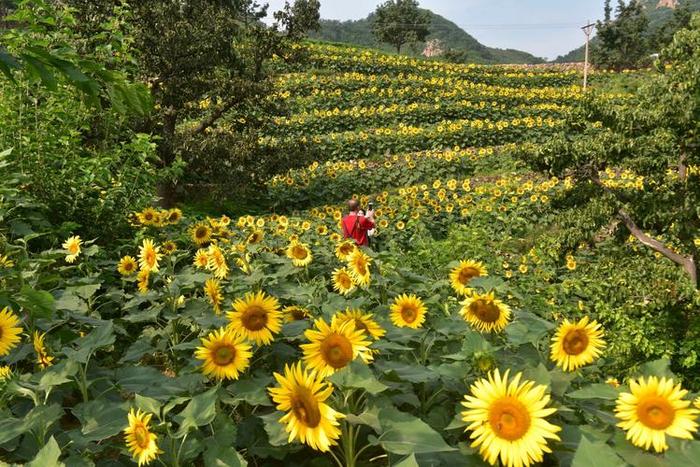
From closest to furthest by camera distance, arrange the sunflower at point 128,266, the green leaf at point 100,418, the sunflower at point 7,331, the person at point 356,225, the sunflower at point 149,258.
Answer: the green leaf at point 100,418
the sunflower at point 7,331
the sunflower at point 149,258
the sunflower at point 128,266
the person at point 356,225

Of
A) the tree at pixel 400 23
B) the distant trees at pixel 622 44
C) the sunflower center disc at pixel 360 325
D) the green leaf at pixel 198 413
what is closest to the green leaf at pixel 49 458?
the green leaf at pixel 198 413

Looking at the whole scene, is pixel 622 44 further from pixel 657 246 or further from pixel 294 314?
pixel 294 314

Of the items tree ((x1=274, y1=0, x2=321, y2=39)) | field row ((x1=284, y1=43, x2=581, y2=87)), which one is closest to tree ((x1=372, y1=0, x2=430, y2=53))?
field row ((x1=284, y1=43, x2=581, y2=87))

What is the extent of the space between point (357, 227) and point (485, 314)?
592 centimetres

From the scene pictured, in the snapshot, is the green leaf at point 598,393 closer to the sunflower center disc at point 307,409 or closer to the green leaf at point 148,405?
the sunflower center disc at point 307,409

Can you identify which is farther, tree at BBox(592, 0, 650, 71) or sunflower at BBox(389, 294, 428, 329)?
tree at BBox(592, 0, 650, 71)

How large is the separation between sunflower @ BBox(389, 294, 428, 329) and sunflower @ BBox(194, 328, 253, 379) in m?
0.69

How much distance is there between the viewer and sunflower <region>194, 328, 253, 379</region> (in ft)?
5.41

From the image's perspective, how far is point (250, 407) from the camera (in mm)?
1785

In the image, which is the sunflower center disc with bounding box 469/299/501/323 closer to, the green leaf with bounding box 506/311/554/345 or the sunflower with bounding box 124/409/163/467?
the green leaf with bounding box 506/311/554/345

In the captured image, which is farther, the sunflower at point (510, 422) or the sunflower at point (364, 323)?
the sunflower at point (364, 323)

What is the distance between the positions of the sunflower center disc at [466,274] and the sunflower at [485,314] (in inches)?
23.8

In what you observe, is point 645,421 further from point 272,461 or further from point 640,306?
point 640,306

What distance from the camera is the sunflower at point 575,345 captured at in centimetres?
168
